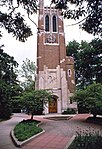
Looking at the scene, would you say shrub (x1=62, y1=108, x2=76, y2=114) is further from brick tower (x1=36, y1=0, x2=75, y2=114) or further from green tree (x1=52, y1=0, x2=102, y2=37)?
green tree (x1=52, y1=0, x2=102, y2=37)

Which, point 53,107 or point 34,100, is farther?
point 53,107

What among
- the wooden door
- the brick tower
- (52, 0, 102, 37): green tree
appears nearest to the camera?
(52, 0, 102, 37): green tree

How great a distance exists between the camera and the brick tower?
108ft

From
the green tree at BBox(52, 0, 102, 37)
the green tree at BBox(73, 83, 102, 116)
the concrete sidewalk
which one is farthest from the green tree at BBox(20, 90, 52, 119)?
the green tree at BBox(52, 0, 102, 37)

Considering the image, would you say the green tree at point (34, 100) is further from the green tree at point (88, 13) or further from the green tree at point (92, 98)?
the green tree at point (88, 13)

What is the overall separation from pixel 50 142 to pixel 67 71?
83.7 feet

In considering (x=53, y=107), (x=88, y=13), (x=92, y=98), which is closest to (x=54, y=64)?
(x=53, y=107)

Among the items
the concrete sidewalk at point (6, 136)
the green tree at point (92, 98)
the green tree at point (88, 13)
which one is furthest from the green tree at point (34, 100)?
the green tree at point (88, 13)

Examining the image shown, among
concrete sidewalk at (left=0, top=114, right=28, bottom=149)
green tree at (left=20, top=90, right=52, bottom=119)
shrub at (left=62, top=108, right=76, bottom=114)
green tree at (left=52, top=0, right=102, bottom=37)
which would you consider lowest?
concrete sidewalk at (left=0, top=114, right=28, bottom=149)

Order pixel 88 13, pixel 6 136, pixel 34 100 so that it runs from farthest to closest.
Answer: pixel 34 100 < pixel 6 136 < pixel 88 13

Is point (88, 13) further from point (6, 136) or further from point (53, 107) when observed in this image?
point (53, 107)

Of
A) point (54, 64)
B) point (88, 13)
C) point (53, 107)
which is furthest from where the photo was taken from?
point (54, 64)

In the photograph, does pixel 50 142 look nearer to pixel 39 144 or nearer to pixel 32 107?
pixel 39 144

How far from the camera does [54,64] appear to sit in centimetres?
3391
